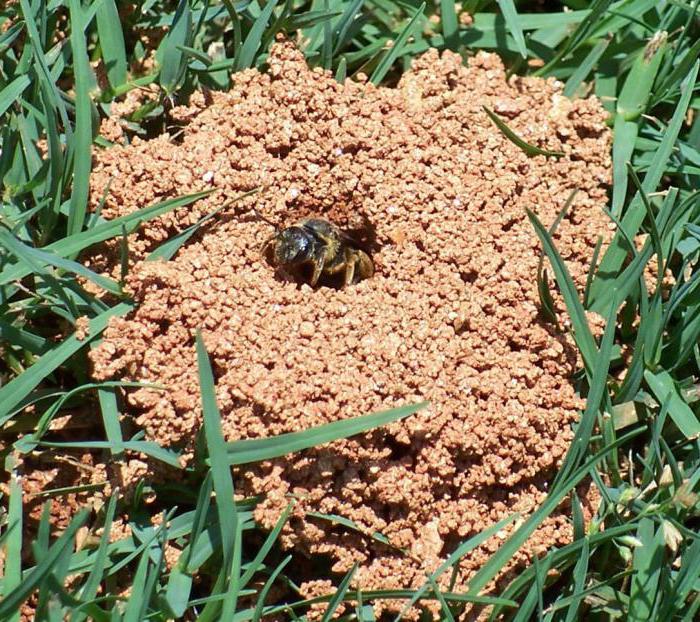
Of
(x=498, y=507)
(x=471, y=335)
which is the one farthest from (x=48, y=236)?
(x=498, y=507)

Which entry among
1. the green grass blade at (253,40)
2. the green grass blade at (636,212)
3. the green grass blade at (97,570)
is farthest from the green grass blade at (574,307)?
the green grass blade at (97,570)

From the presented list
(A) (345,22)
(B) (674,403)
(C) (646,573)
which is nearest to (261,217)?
(A) (345,22)

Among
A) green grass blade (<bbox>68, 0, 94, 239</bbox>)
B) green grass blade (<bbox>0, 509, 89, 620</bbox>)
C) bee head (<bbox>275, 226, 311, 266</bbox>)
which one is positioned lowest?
green grass blade (<bbox>0, 509, 89, 620</bbox>)

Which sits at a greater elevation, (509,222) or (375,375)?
(509,222)

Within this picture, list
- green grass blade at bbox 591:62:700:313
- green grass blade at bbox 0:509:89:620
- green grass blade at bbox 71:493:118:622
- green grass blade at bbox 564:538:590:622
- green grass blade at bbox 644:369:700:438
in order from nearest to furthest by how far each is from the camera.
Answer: green grass blade at bbox 0:509:89:620 < green grass blade at bbox 71:493:118:622 < green grass blade at bbox 564:538:590:622 < green grass blade at bbox 644:369:700:438 < green grass blade at bbox 591:62:700:313

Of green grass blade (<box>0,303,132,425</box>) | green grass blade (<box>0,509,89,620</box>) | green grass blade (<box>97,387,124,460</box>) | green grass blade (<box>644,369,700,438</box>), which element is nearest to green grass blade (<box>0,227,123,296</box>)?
green grass blade (<box>0,303,132,425</box>)

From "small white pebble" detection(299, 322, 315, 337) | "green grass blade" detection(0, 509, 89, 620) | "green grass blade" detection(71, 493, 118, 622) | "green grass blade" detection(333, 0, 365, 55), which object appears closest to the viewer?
"green grass blade" detection(0, 509, 89, 620)

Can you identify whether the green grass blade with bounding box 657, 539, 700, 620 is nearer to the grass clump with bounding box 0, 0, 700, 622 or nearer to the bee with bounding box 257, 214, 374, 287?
the grass clump with bounding box 0, 0, 700, 622

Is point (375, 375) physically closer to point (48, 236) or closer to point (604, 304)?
point (604, 304)
